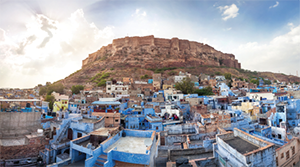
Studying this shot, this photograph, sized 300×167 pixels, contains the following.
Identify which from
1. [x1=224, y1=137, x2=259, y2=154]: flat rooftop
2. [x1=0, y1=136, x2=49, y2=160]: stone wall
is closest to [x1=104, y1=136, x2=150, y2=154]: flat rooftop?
[x1=224, y1=137, x2=259, y2=154]: flat rooftop

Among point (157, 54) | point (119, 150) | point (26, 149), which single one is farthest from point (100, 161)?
point (157, 54)

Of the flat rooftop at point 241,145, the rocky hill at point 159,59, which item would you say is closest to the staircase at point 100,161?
the flat rooftop at point 241,145

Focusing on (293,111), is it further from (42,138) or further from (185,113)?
(42,138)

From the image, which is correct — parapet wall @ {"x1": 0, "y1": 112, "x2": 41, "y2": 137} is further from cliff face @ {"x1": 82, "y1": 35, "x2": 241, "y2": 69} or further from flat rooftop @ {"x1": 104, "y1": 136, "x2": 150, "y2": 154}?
cliff face @ {"x1": 82, "y1": 35, "x2": 241, "y2": 69}

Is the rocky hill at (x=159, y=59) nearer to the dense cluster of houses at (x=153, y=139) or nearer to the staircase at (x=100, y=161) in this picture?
the dense cluster of houses at (x=153, y=139)

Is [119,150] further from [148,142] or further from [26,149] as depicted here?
[26,149]
